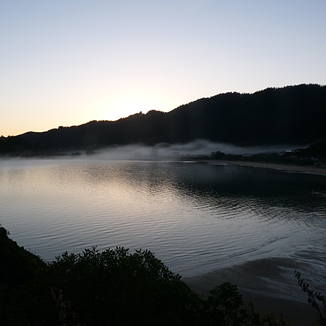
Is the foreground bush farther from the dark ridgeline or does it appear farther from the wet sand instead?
the dark ridgeline

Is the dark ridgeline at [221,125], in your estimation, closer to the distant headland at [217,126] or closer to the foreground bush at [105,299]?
the distant headland at [217,126]

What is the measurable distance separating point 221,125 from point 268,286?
12233cm

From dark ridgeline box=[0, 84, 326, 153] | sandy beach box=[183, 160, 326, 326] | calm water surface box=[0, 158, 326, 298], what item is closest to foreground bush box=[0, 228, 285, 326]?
sandy beach box=[183, 160, 326, 326]

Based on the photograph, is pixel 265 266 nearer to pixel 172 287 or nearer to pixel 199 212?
pixel 172 287

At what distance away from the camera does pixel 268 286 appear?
934 cm

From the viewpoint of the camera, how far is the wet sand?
7.74 m

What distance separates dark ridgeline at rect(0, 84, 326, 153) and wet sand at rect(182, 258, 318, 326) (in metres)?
95.1

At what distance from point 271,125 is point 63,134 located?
338ft

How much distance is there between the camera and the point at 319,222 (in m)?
17.7

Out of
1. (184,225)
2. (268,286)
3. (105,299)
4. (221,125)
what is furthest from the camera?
(221,125)

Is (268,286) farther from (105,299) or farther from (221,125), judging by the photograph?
(221,125)

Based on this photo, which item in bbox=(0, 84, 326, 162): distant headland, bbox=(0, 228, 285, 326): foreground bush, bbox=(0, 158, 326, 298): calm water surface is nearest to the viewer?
bbox=(0, 228, 285, 326): foreground bush

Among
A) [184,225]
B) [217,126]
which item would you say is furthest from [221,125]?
[184,225]

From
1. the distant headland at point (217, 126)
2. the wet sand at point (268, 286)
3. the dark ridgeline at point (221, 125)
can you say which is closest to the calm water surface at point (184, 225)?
the wet sand at point (268, 286)
